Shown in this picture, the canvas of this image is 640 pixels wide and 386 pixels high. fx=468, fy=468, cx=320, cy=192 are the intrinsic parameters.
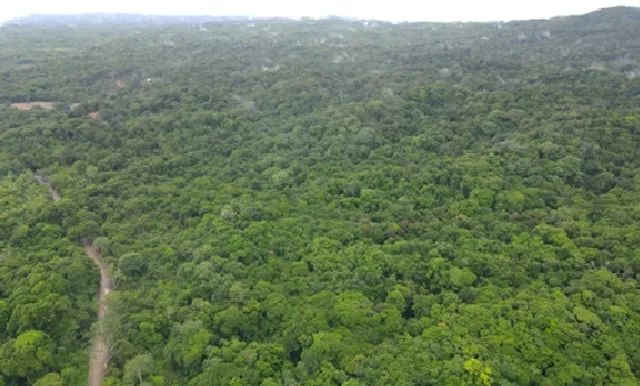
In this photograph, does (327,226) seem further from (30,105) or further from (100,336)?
(30,105)

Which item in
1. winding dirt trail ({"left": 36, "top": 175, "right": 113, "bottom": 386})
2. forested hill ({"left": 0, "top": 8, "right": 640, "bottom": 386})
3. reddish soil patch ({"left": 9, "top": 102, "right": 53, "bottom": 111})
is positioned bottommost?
Answer: winding dirt trail ({"left": 36, "top": 175, "right": 113, "bottom": 386})

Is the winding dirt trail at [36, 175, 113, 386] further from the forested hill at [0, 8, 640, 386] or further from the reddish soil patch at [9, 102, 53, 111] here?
the reddish soil patch at [9, 102, 53, 111]

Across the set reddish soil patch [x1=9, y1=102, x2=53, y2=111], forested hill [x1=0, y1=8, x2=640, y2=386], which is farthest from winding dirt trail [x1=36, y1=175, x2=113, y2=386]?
reddish soil patch [x1=9, y1=102, x2=53, y2=111]

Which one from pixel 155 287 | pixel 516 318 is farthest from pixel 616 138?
pixel 155 287

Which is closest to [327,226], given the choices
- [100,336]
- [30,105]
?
[100,336]

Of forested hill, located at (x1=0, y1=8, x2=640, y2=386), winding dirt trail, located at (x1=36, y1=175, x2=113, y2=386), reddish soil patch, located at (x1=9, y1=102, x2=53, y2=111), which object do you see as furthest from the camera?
reddish soil patch, located at (x1=9, y1=102, x2=53, y2=111)

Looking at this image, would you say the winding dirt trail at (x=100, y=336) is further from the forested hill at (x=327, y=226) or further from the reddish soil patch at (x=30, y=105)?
the reddish soil patch at (x=30, y=105)

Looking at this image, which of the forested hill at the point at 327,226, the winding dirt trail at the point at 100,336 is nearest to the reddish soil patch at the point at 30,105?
the forested hill at the point at 327,226

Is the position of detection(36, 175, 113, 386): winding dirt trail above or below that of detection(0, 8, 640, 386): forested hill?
below
